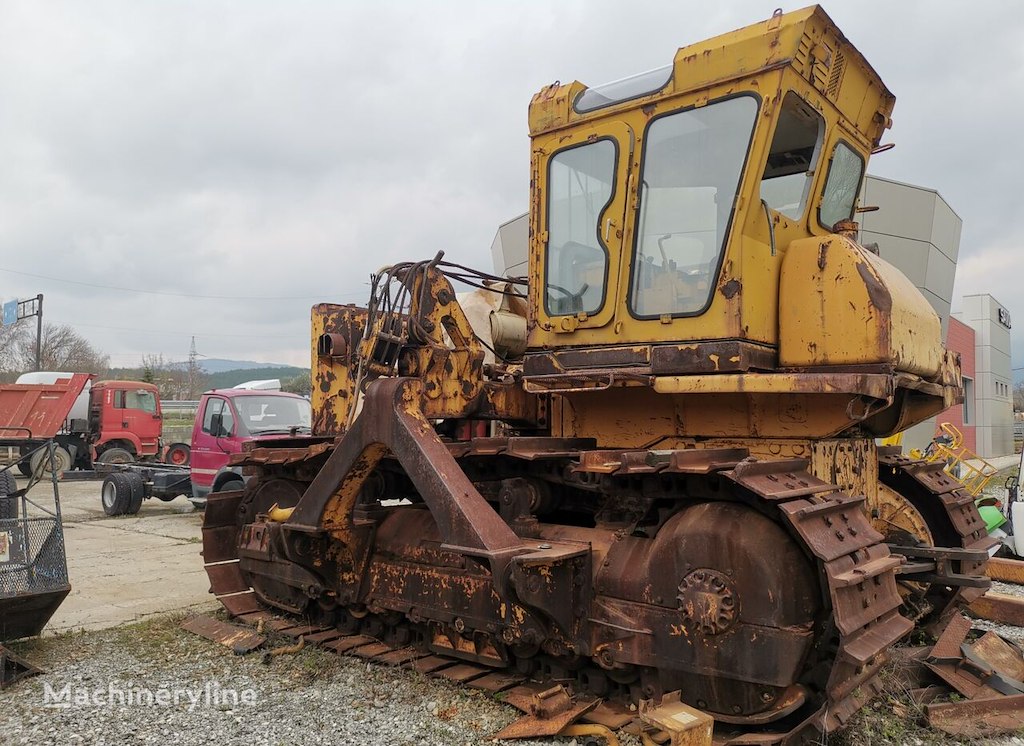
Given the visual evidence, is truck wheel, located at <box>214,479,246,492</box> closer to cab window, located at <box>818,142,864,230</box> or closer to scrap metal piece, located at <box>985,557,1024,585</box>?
cab window, located at <box>818,142,864,230</box>

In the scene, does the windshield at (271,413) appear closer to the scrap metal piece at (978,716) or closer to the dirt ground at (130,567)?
the dirt ground at (130,567)

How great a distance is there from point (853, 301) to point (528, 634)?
2.36 meters

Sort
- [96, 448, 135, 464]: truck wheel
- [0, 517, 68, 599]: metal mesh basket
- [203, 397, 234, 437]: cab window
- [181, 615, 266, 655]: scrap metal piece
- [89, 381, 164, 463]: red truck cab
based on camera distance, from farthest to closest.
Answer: [89, 381, 164, 463]: red truck cab → [96, 448, 135, 464]: truck wheel → [203, 397, 234, 437]: cab window → [181, 615, 266, 655]: scrap metal piece → [0, 517, 68, 599]: metal mesh basket

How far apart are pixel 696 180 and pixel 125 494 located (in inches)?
461

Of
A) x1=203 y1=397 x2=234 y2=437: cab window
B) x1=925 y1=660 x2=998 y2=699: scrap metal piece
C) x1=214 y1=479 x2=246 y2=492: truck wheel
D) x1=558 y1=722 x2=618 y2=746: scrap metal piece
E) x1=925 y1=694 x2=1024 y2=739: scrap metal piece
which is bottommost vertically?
x1=558 y1=722 x2=618 y2=746: scrap metal piece

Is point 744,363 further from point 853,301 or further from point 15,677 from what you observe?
point 15,677

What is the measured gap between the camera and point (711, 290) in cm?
419

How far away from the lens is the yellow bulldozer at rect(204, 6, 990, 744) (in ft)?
11.8

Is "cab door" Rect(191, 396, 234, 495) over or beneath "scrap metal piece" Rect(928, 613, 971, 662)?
over

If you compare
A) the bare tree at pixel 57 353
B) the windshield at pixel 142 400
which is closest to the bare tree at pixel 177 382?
the bare tree at pixel 57 353

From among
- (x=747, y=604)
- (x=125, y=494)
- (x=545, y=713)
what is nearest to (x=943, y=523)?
(x=747, y=604)

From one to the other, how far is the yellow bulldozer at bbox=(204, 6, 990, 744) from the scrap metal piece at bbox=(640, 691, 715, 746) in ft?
0.74

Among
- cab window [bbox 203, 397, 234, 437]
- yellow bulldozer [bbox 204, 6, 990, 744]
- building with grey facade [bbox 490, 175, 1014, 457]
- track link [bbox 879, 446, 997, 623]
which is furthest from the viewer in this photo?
building with grey facade [bbox 490, 175, 1014, 457]
